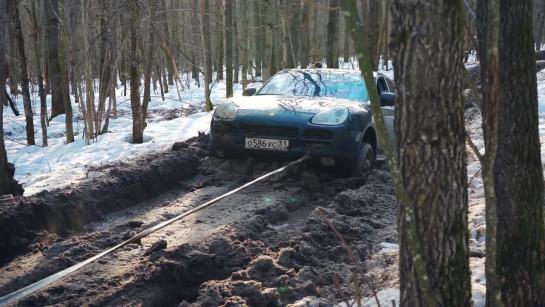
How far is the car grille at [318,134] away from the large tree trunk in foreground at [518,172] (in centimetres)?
426

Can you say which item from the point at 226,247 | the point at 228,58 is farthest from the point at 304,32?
the point at 226,247

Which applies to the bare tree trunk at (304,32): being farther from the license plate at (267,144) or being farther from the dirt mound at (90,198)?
the license plate at (267,144)

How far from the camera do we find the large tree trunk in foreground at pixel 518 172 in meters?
3.17

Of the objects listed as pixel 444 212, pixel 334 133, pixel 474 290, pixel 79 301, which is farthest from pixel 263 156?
pixel 444 212

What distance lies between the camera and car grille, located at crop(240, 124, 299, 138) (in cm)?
752

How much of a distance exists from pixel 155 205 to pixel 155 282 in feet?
8.31

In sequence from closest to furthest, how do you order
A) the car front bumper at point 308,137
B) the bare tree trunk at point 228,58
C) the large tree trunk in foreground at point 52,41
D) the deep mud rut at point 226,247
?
the deep mud rut at point 226,247 < the car front bumper at point 308,137 < the large tree trunk in foreground at point 52,41 < the bare tree trunk at point 228,58

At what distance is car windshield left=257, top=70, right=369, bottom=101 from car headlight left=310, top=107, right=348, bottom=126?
706mm

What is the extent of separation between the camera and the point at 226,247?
17.3ft

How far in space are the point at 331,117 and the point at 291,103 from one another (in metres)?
0.67

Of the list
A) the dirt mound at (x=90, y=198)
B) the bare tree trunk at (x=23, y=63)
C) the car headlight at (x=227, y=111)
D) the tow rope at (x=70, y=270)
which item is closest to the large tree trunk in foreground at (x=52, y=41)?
the bare tree trunk at (x=23, y=63)

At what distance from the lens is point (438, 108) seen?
236 centimetres

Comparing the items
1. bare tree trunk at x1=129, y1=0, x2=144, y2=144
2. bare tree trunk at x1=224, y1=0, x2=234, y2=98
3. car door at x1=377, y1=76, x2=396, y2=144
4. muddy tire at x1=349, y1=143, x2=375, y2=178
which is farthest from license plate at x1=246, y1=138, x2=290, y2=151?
bare tree trunk at x1=224, y1=0, x2=234, y2=98

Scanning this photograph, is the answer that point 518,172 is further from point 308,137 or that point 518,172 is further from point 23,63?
point 23,63
